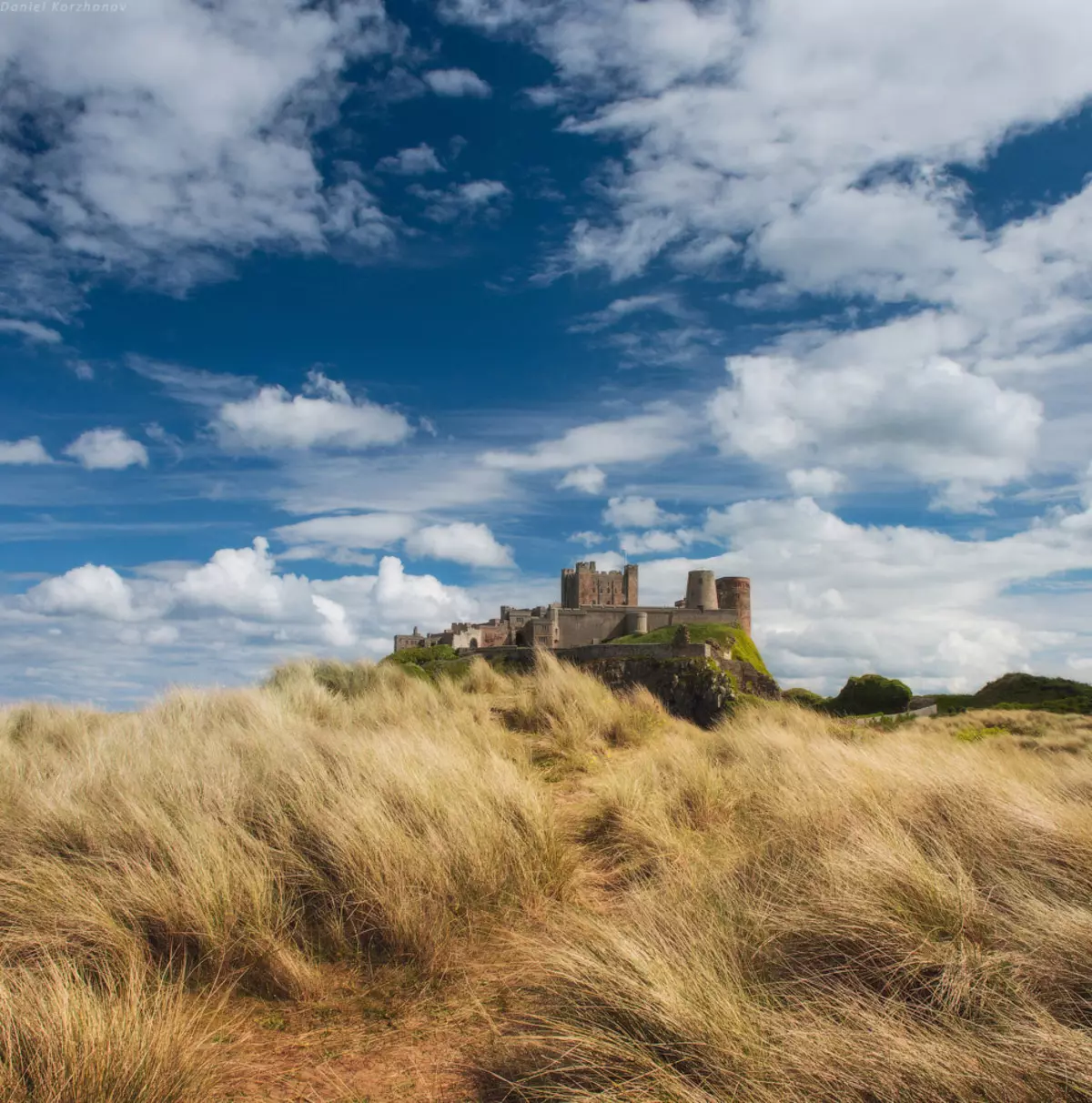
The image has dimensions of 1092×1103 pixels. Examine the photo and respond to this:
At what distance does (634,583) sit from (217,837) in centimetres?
5413

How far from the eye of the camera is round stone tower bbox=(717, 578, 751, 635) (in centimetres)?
3741

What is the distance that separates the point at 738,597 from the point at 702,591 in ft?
7.12

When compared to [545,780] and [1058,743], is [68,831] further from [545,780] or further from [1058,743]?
[1058,743]

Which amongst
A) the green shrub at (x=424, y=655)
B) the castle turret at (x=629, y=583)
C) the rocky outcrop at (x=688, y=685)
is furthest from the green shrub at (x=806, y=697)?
the castle turret at (x=629, y=583)

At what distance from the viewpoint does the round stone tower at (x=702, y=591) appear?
3906 centimetres

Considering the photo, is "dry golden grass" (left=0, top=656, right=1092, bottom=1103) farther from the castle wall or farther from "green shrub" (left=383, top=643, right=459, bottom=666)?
the castle wall

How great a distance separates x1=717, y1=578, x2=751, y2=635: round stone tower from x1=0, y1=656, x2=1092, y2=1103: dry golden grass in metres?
31.0

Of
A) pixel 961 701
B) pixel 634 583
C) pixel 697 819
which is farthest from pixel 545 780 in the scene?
pixel 634 583

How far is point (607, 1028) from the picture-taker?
269 centimetres

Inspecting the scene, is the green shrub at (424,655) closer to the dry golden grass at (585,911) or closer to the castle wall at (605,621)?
the castle wall at (605,621)

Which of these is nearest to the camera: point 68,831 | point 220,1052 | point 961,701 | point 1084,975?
point 1084,975

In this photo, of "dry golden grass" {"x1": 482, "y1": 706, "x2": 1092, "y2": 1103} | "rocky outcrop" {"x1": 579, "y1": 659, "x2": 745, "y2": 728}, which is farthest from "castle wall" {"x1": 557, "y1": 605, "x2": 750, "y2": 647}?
"dry golden grass" {"x1": 482, "y1": 706, "x2": 1092, "y2": 1103}

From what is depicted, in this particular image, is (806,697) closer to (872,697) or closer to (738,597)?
(872,697)

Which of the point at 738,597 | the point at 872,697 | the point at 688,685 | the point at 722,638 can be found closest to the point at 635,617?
the point at 738,597
